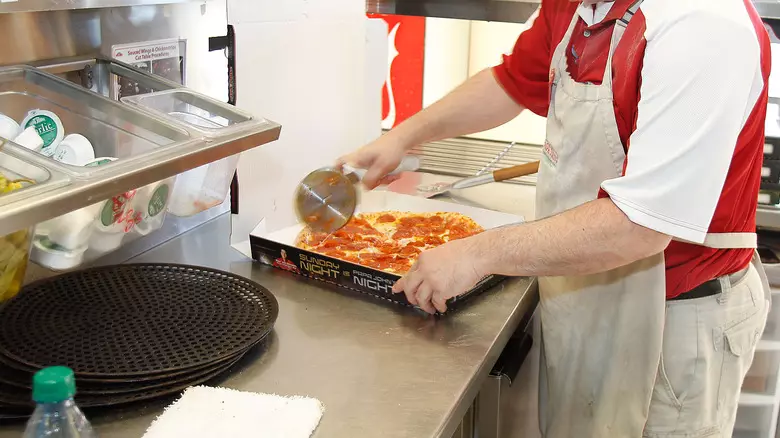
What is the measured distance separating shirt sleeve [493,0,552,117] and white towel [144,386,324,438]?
35.9 inches

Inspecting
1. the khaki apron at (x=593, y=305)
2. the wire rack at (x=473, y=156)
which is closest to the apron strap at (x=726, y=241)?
the khaki apron at (x=593, y=305)

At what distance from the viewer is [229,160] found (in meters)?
1.56

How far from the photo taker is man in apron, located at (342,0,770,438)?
1.11 meters

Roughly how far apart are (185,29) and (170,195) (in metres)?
0.37

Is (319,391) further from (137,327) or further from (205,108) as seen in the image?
(205,108)

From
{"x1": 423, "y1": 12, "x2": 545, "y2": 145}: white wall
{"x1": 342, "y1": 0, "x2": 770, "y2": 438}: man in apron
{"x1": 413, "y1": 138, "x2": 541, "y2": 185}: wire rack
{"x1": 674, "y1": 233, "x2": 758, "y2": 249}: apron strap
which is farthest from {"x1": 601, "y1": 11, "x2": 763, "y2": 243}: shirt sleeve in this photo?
{"x1": 423, "y1": 12, "x2": 545, "y2": 145}: white wall

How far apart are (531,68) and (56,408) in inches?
47.3

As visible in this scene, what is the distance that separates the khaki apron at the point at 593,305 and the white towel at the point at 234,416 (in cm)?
60

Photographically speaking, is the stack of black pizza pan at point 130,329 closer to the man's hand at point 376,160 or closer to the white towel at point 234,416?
the white towel at point 234,416

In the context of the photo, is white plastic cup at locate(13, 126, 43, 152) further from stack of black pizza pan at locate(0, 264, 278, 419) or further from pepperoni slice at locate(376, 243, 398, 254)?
pepperoni slice at locate(376, 243, 398, 254)

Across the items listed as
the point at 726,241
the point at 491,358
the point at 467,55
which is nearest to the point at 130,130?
the point at 491,358

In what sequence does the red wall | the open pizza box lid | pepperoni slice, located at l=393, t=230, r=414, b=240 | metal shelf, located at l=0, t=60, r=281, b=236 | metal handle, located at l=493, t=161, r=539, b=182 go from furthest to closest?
the red wall → metal handle, located at l=493, t=161, r=539, b=182 → the open pizza box lid → pepperoni slice, located at l=393, t=230, r=414, b=240 → metal shelf, located at l=0, t=60, r=281, b=236

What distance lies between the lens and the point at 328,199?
166 centimetres

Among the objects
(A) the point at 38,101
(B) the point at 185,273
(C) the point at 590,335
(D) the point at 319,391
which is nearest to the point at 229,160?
(B) the point at 185,273
